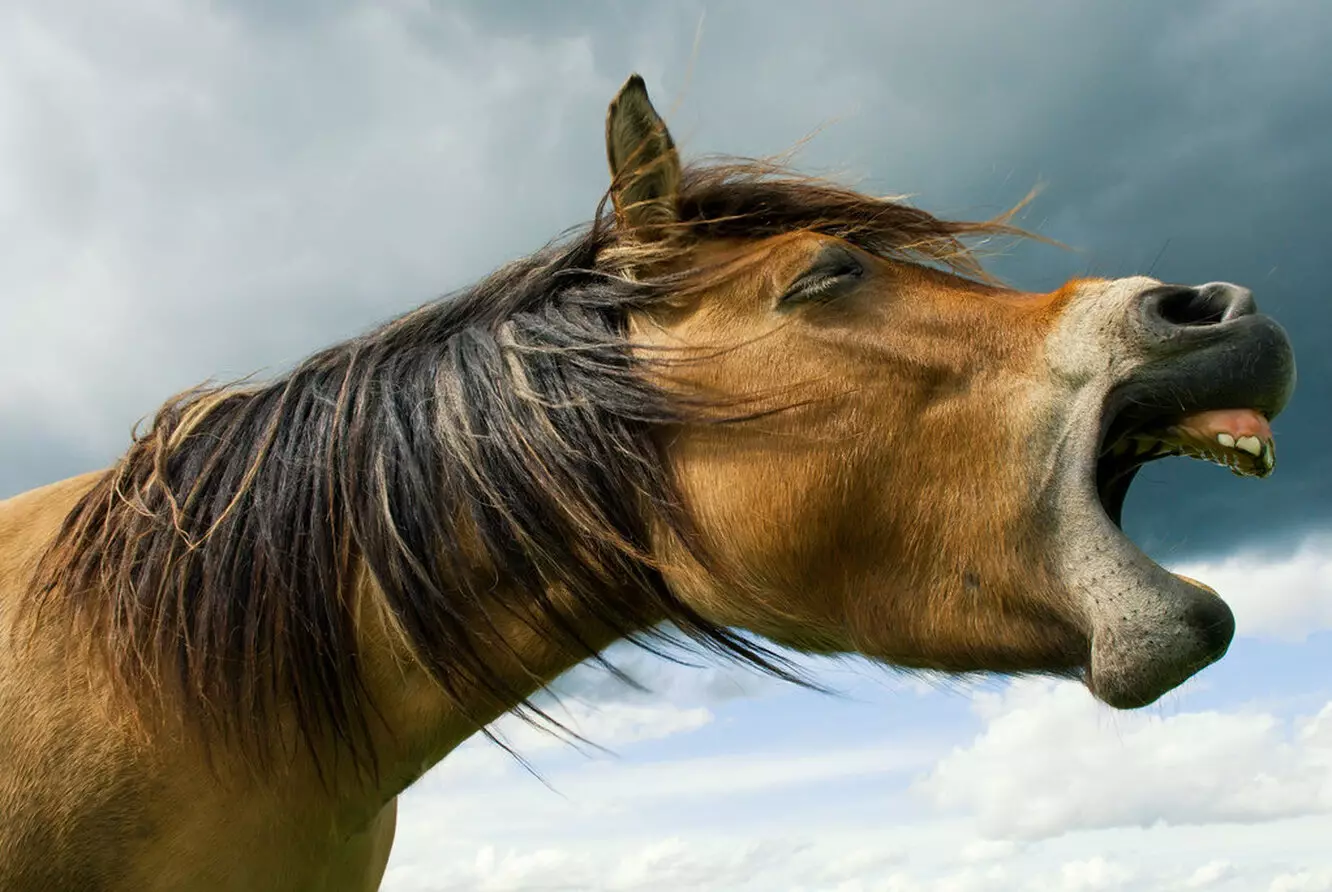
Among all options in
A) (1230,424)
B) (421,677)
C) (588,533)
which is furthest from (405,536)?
(1230,424)

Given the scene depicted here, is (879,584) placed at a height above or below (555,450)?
below

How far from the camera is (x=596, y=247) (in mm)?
3646

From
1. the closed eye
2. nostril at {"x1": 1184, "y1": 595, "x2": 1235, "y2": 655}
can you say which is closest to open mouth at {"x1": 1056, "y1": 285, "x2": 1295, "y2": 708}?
nostril at {"x1": 1184, "y1": 595, "x2": 1235, "y2": 655}

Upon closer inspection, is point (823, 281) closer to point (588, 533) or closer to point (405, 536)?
point (588, 533)

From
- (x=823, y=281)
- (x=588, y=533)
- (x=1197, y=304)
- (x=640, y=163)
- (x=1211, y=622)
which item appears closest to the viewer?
(x=1211, y=622)

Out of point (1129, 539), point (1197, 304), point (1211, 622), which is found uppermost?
point (1197, 304)

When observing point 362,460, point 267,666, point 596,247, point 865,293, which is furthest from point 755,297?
point 267,666

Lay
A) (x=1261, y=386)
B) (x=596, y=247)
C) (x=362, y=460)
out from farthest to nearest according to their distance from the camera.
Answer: (x=596, y=247) < (x=362, y=460) < (x=1261, y=386)

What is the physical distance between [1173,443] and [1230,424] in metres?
0.19

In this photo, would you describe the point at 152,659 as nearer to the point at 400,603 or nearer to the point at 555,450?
the point at 400,603

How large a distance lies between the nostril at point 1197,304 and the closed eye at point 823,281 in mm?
854

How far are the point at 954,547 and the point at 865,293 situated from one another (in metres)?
0.84

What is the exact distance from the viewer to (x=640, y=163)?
3.56m

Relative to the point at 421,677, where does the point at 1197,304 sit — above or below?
above
